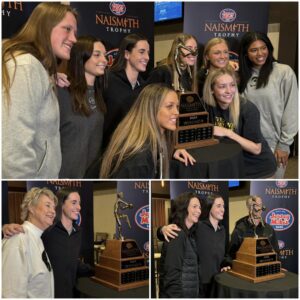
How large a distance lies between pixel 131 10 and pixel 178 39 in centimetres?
24

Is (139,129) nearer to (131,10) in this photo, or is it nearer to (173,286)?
(131,10)

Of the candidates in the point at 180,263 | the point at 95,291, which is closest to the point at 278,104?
the point at 180,263

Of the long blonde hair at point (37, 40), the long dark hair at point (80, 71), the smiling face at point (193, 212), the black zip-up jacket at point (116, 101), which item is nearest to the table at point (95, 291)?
the smiling face at point (193, 212)

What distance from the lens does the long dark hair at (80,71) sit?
1.66 meters

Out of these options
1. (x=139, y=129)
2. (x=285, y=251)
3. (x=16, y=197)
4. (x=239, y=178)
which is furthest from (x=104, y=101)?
(x=285, y=251)

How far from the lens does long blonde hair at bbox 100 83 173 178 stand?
1.67 meters

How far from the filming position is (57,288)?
1.79m

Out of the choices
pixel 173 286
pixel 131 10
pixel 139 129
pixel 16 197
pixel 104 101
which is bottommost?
pixel 173 286

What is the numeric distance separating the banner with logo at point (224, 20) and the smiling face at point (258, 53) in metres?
0.06

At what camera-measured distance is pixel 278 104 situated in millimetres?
1789

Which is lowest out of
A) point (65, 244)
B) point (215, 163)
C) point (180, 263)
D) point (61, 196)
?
point (180, 263)

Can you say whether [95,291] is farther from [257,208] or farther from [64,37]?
[64,37]

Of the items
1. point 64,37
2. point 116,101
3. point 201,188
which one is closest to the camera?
point 64,37

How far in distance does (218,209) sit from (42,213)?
800 millimetres
